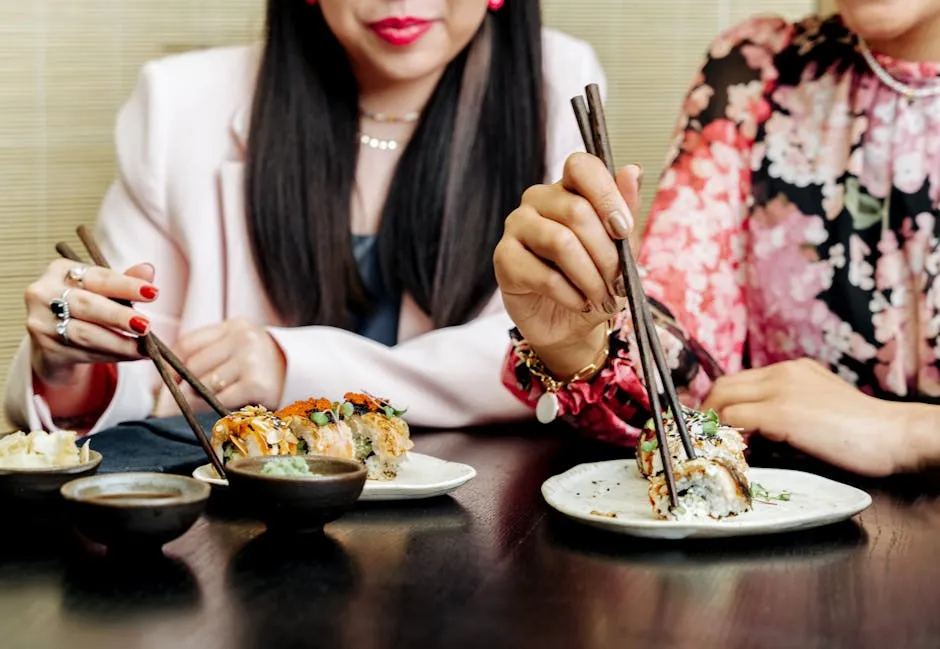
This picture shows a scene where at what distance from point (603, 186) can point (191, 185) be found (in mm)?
1045

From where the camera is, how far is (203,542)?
98 centimetres

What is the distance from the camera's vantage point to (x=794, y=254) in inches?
68.9

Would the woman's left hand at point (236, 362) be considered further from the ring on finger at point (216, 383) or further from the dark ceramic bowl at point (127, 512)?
the dark ceramic bowl at point (127, 512)

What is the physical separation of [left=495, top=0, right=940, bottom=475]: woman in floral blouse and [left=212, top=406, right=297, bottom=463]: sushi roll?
0.34m

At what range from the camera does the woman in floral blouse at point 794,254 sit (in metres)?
1.45

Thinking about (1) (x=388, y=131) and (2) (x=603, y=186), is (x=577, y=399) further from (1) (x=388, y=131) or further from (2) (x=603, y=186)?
(1) (x=388, y=131)

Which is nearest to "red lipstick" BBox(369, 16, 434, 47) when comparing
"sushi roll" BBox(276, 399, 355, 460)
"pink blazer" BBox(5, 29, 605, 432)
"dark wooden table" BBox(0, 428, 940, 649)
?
"pink blazer" BBox(5, 29, 605, 432)

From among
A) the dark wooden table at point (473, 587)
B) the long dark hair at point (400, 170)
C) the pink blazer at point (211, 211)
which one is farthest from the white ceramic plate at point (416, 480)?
the long dark hair at point (400, 170)

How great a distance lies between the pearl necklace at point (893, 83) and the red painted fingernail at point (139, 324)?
102 centimetres

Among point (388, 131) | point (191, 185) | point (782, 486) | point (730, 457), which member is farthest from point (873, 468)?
point (191, 185)

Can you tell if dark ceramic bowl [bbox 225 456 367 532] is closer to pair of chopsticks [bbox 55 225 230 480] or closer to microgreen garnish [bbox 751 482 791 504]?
pair of chopsticks [bbox 55 225 230 480]

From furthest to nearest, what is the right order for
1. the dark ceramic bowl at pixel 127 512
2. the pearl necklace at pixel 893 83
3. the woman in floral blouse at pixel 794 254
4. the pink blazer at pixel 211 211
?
the pink blazer at pixel 211 211 → the pearl necklace at pixel 893 83 → the woman in floral blouse at pixel 794 254 → the dark ceramic bowl at pixel 127 512

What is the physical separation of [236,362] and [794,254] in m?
0.77

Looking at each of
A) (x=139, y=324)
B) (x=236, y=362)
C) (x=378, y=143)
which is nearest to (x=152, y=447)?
(x=139, y=324)
